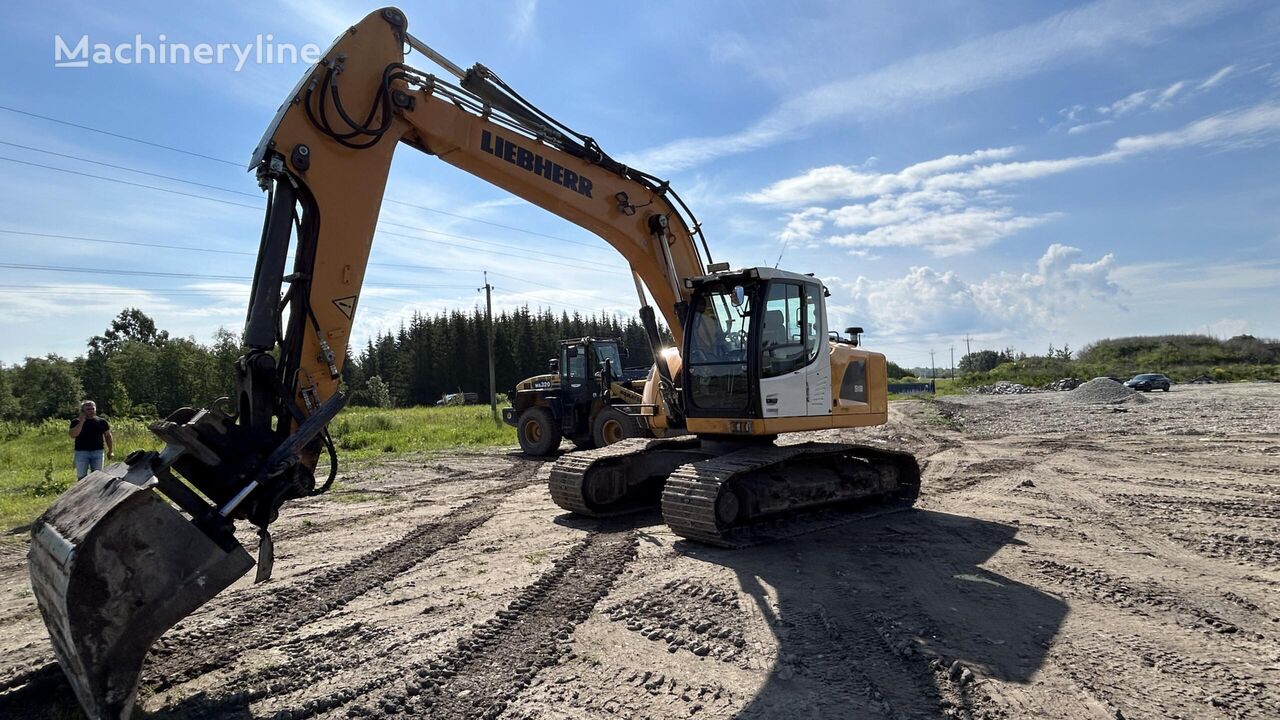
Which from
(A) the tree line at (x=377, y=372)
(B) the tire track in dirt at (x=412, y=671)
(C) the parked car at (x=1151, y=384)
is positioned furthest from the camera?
(A) the tree line at (x=377, y=372)

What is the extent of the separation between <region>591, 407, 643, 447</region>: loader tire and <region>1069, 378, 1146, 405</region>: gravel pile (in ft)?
77.5

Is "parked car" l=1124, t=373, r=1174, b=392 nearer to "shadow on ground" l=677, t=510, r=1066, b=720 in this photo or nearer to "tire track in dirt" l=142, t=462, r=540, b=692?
"shadow on ground" l=677, t=510, r=1066, b=720

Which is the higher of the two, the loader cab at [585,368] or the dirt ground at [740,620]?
the loader cab at [585,368]

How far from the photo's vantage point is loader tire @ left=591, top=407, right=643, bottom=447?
14.4 metres

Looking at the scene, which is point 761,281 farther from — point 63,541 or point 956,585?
point 63,541

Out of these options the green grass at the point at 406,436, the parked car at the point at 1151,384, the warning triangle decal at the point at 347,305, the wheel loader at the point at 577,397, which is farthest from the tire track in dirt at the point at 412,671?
the parked car at the point at 1151,384

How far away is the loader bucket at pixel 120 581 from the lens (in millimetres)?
3436

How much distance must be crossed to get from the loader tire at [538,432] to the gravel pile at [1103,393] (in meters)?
23.9

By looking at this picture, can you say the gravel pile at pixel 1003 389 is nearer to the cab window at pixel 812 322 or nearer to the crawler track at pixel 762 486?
the crawler track at pixel 762 486

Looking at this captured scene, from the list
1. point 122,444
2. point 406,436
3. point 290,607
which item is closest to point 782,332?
point 290,607

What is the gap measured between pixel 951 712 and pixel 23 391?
3538 inches

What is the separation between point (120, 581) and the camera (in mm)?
3547

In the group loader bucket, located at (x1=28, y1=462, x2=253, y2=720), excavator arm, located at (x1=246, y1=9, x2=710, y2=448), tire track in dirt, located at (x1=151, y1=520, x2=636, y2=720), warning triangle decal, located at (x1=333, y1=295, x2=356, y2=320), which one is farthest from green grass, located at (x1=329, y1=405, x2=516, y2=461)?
loader bucket, located at (x1=28, y1=462, x2=253, y2=720)

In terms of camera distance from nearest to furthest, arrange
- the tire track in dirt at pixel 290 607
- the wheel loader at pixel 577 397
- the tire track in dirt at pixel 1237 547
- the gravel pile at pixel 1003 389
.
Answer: the tire track in dirt at pixel 290 607 < the tire track in dirt at pixel 1237 547 < the wheel loader at pixel 577 397 < the gravel pile at pixel 1003 389
